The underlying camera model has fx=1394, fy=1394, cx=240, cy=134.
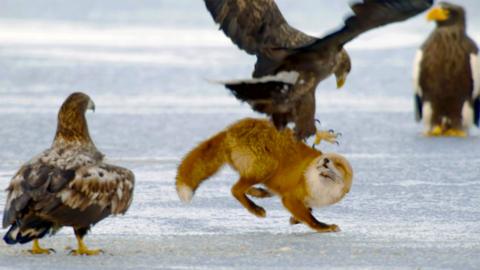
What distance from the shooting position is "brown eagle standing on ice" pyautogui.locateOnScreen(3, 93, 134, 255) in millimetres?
5926

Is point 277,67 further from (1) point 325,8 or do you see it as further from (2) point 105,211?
(1) point 325,8

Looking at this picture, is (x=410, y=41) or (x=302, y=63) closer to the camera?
(x=302, y=63)

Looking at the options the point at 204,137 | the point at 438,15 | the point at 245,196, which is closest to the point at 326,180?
the point at 245,196

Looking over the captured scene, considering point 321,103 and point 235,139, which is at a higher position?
point 235,139

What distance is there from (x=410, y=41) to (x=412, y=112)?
638 cm

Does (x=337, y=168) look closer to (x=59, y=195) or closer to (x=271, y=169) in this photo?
(x=271, y=169)

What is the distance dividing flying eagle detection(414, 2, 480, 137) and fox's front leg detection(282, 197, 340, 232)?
Result: 5598 mm

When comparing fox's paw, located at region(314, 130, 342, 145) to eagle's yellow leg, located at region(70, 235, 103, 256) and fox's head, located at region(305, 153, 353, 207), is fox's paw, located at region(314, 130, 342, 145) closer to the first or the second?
fox's head, located at region(305, 153, 353, 207)

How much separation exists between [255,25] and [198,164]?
1375 millimetres

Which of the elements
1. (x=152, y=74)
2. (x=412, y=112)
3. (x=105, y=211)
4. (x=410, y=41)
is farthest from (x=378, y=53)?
(x=105, y=211)

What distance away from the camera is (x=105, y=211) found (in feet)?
20.4

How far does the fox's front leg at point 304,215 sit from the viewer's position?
22.7 feet

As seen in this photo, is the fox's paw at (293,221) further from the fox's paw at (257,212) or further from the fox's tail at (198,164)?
the fox's tail at (198,164)

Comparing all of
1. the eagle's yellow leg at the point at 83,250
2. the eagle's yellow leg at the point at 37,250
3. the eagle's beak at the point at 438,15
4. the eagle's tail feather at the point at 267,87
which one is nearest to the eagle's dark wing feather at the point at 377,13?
the eagle's tail feather at the point at 267,87
